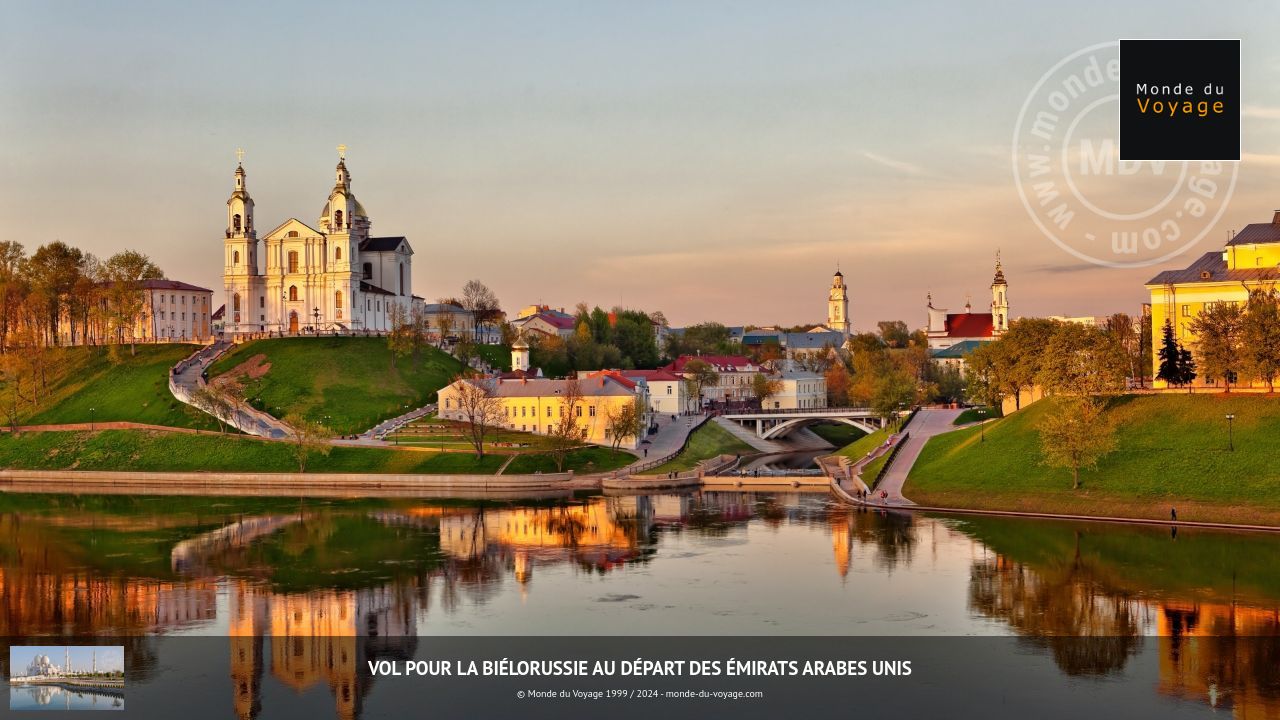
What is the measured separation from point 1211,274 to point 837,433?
53.7 meters

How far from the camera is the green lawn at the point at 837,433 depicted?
125 metres

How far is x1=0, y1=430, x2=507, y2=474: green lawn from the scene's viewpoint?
3396 inches

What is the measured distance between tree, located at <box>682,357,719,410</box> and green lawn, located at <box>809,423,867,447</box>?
1182cm

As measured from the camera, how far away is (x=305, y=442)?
87.8m

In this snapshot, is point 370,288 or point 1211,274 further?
point 370,288

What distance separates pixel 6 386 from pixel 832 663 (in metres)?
96.5

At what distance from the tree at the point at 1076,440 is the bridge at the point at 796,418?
42889mm

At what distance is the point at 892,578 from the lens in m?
49.5

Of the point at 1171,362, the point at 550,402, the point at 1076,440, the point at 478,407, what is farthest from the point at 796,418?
the point at 1076,440

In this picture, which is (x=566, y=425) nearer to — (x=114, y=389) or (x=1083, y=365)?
(x=1083, y=365)

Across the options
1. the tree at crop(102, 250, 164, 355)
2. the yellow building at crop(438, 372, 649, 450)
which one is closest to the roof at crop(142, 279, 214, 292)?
the tree at crop(102, 250, 164, 355)

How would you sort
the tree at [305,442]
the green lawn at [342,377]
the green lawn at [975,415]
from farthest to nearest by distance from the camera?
the green lawn at [342,377] → the green lawn at [975,415] → the tree at [305,442]

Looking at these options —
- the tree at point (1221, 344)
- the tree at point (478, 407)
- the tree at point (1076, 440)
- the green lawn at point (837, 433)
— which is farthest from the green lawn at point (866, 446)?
the tree at point (478, 407)

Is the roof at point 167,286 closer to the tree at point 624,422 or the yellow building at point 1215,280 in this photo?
the tree at point 624,422
